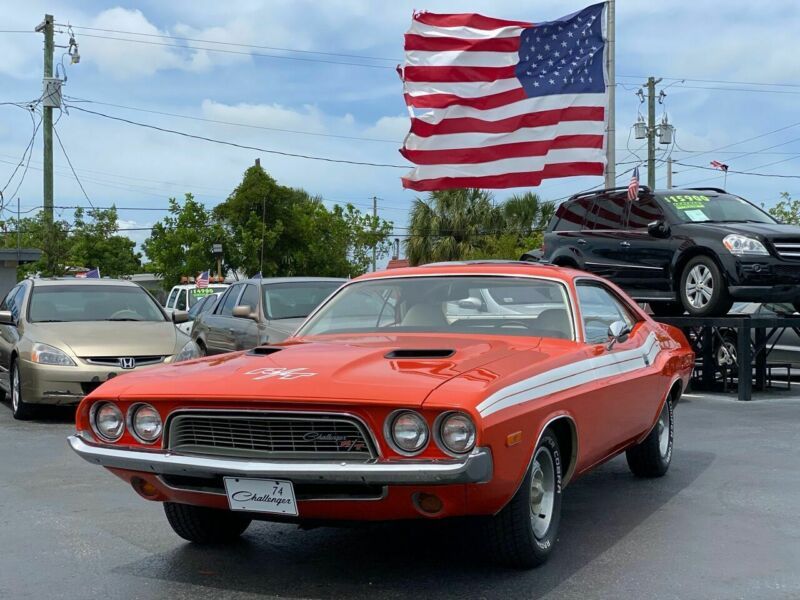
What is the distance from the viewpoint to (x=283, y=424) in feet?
14.0

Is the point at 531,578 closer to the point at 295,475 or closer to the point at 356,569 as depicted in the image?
the point at 356,569

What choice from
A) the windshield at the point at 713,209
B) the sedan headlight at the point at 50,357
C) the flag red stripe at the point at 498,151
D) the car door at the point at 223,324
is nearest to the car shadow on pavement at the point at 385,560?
the sedan headlight at the point at 50,357

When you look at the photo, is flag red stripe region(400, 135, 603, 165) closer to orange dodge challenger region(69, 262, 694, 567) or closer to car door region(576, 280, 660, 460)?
A: car door region(576, 280, 660, 460)

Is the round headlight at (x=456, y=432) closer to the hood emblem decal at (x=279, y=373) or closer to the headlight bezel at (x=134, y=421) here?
the hood emblem decal at (x=279, y=373)

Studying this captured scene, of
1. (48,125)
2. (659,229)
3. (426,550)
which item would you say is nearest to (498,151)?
(659,229)

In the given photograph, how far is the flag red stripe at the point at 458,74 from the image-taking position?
16.7m

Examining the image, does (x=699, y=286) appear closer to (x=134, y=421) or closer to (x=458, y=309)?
(x=458, y=309)

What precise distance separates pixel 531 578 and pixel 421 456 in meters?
0.95

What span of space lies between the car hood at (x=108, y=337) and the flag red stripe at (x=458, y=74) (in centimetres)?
779

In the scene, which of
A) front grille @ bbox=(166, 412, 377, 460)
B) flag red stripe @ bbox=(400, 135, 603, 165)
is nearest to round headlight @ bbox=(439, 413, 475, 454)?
front grille @ bbox=(166, 412, 377, 460)

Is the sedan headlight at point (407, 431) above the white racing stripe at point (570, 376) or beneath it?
beneath

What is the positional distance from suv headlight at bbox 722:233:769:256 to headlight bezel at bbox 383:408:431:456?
7653 millimetres

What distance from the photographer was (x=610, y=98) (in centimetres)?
1627

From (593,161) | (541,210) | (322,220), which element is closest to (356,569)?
(593,161)
